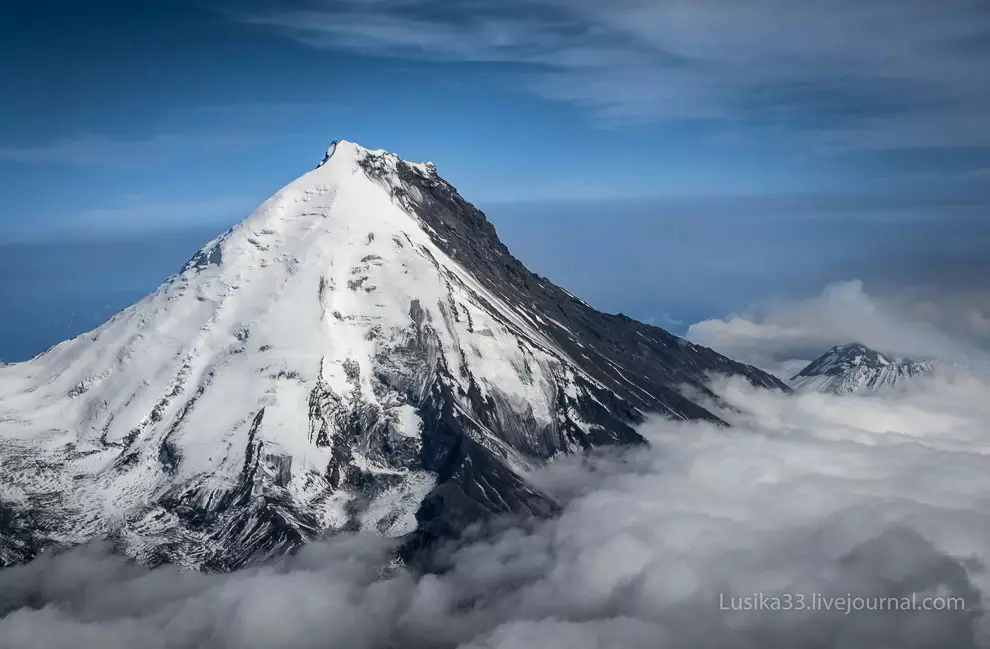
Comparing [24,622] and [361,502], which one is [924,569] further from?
[24,622]

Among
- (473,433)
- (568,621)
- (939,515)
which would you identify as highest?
(473,433)

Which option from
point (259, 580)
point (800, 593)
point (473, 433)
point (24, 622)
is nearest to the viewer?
point (24, 622)

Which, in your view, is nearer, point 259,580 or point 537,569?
point 259,580

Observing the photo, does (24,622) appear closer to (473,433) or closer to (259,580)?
(259,580)

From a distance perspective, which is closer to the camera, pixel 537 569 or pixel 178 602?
pixel 178 602

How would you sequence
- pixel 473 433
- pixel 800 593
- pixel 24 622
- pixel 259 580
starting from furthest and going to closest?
pixel 473 433
pixel 800 593
pixel 259 580
pixel 24 622

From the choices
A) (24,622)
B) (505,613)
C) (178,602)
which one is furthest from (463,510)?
(24,622)

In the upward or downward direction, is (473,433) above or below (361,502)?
above

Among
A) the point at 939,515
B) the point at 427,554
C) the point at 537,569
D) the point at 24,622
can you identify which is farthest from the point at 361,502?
the point at 939,515

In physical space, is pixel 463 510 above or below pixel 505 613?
above
